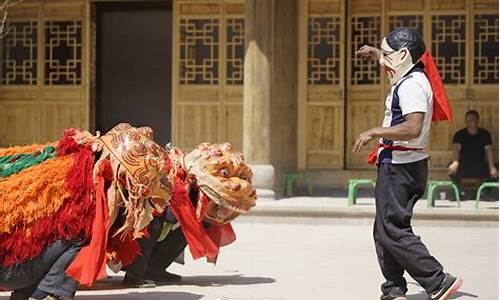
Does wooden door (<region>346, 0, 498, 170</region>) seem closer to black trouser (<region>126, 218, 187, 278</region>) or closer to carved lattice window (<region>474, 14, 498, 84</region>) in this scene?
carved lattice window (<region>474, 14, 498, 84</region>)

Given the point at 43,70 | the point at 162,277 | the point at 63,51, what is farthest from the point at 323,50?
the point at 162,277

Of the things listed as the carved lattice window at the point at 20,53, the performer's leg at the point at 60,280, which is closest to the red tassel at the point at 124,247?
the performer's leg at the point at 60,280

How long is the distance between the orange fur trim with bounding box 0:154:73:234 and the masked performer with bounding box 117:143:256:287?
1.21m

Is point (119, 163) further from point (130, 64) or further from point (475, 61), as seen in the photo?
point (130, 64)

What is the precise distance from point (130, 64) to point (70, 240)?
12.7 m

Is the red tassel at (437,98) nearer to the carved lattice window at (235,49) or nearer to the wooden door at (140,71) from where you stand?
the carved lattice window at (235,49)

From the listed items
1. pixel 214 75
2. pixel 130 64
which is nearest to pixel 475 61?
pixel 214 75

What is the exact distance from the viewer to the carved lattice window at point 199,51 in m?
13.7

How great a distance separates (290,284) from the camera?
22.7 feet

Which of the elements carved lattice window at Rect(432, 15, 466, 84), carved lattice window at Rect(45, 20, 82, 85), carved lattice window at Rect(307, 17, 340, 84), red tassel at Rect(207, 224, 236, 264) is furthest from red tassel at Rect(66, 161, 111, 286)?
carved lattice window at Rect(45, 20, 82, 85)

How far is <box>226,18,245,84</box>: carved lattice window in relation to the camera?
44.5ft

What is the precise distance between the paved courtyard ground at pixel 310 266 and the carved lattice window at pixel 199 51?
3.30 meters

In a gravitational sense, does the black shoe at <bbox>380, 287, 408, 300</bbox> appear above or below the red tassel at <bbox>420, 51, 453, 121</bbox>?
below

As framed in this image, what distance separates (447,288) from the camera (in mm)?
5703
